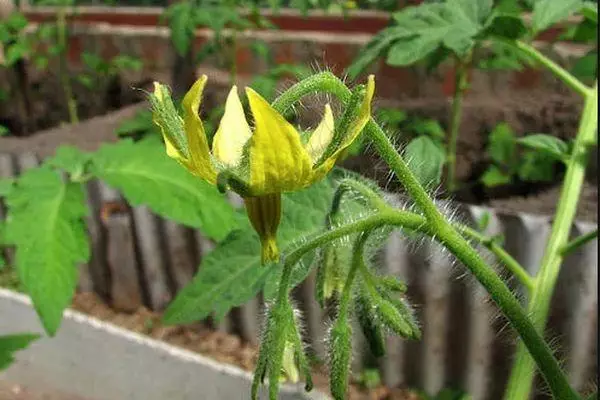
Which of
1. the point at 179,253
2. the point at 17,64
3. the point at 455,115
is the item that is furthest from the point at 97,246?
the point at 17,64

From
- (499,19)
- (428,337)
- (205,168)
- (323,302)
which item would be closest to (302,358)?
(323,302)

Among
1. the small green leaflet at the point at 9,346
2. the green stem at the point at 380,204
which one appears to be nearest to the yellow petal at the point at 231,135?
the green stem at the point at 380,204

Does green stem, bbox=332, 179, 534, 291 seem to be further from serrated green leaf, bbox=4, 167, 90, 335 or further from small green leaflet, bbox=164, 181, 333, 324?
serrated green leaf, bbox=4, 167, 90, 335

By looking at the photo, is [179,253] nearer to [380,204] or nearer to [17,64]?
[17,64]

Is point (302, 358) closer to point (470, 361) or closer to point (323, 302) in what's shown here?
point (323, 302)

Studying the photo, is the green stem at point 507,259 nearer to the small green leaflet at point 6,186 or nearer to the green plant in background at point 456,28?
the green plant in background at point 456,28

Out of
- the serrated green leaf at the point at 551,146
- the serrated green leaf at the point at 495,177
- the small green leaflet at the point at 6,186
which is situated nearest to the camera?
the serrated green leaf at the point at 551,146

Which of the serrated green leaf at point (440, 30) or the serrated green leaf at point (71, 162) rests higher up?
the serrated green leaf at point (440, 30)
